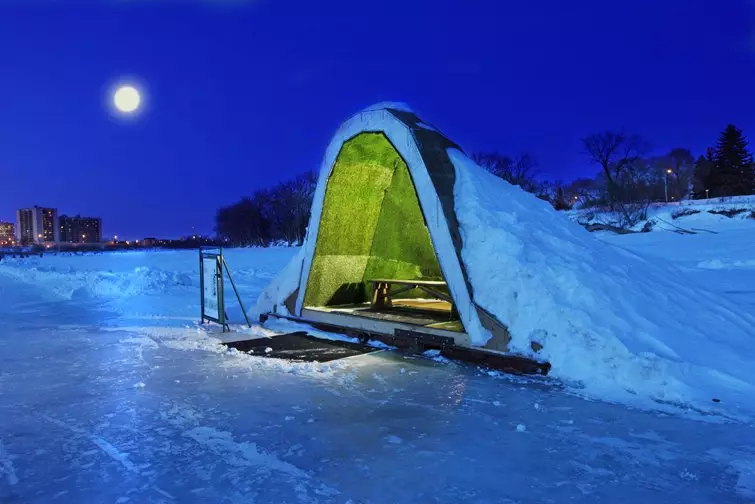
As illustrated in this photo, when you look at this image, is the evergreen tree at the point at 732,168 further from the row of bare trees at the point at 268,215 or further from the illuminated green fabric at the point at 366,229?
the illuminated green fabric at the point at 366,229

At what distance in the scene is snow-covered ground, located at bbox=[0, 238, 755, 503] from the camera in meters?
3.20

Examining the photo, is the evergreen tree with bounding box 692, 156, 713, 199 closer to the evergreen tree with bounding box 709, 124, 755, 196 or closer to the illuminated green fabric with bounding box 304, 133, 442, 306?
the evergreen tree with bounding box 709, 124, 755, 196

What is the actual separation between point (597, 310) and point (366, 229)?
5.28 m

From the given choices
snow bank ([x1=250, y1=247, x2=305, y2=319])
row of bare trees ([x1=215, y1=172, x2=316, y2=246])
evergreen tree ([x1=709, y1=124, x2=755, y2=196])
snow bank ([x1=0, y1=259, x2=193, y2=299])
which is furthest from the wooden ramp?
evergreen tree ([x1=709, y1=124, x2=755, y2=196])

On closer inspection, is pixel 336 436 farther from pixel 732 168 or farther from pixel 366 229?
pixel 732 168

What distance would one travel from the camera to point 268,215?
78.1 metres

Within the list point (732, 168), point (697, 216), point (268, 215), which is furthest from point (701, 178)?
point (268, 215)

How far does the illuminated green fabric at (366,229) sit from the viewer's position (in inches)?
358

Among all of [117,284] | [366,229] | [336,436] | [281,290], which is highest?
[366,229]

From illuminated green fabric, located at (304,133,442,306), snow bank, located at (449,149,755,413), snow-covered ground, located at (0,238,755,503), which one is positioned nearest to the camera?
snow-covered ground, located at (0,238,755,503)

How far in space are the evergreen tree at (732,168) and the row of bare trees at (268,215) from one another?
147 feet

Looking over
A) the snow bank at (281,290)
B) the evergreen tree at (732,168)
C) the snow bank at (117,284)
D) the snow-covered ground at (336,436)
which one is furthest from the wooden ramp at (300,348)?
the evergreen tree at (732,168)

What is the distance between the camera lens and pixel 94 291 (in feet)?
51.8

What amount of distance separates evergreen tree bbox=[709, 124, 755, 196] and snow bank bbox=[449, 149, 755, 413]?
5614 centimetres
